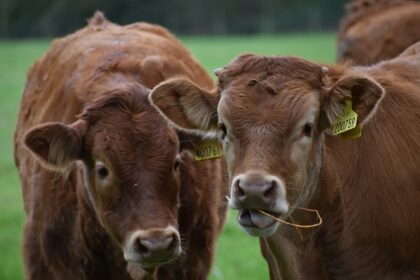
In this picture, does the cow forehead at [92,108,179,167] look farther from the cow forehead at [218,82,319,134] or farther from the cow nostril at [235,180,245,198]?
the cow nostril at [235,180,245,198]

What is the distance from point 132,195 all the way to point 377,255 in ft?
4.85

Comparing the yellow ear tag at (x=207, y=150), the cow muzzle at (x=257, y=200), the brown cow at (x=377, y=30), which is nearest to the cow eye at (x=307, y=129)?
the cow muzzle at (x=257, y=200)

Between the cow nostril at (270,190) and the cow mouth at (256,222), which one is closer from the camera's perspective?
the cow nostril at (270,190)

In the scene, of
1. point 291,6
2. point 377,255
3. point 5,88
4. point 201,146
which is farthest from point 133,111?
point 291,6

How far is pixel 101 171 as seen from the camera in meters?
5.79

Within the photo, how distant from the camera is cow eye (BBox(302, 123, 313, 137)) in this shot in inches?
→ 201

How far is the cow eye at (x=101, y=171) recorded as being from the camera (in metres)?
5.77

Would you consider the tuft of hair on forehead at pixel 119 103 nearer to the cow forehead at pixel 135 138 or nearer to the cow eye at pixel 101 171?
the cow forehead at pixel 135 138

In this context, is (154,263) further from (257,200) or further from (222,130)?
(257,200)

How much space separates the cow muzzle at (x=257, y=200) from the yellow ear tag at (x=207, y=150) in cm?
116

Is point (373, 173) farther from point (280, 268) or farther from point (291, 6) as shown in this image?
point (291, 6)

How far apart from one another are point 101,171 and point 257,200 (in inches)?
56.8

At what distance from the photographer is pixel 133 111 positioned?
5.86 m

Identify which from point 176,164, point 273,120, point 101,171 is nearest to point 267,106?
point 273,120
